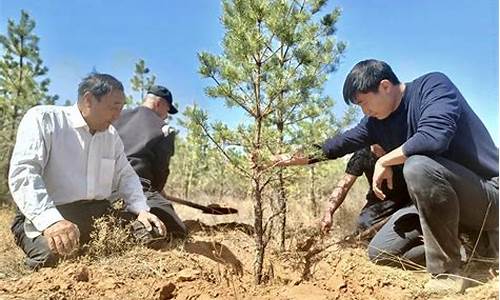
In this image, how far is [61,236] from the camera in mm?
2031

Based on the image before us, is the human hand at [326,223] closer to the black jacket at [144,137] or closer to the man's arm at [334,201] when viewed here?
the man's arm at [334,201]

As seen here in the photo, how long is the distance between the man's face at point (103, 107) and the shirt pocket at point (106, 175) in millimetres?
218

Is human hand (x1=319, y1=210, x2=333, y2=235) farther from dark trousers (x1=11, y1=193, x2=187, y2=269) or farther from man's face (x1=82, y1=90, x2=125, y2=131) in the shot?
man's face (x1=82, y1=90, x2=125, y2=131)

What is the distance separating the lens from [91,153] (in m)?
2.52

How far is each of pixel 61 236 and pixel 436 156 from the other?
1.43m

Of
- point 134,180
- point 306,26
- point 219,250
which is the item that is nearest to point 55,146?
point 134,180

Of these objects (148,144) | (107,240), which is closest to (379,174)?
(107,240)

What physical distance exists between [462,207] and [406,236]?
1.20ft

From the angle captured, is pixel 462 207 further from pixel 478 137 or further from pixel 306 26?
pixel 306 26

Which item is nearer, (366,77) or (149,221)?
(366,77)

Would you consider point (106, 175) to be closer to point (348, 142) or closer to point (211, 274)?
point (211, 274)

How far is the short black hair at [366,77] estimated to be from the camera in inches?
81.5

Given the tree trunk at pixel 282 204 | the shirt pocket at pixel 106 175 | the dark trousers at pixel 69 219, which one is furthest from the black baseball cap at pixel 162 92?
the tree trunk at pixel 282 204

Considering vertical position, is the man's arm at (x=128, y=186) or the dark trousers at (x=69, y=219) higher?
the man's arm at (x=128, y=186)
